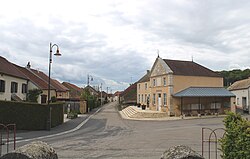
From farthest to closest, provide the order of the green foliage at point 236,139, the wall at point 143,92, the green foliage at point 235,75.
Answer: the green foliage at point 235,75 < the wall at point 143,92 < the green foliage at point 236,139

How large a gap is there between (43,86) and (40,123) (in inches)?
858

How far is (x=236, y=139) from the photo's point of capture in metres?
7.02

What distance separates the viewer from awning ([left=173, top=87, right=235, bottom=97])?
116 feet

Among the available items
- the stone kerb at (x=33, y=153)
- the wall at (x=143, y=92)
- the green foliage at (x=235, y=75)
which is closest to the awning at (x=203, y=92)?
the wall at (x=143, y=92)

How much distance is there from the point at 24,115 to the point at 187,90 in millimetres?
22893

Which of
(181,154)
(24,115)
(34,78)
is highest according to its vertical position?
(34,78)

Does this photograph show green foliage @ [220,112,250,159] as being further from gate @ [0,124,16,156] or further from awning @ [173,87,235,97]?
awning @ [173,87,235,97]

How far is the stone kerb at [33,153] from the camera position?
20.6 feet

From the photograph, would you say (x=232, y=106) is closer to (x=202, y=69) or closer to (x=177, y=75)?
(x=202, y=69)

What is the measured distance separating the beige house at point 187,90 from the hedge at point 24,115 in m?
19.2

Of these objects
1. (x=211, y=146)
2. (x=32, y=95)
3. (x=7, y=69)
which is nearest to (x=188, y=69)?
(x=32, y=95)

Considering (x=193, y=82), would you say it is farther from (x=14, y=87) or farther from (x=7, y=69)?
(x=7, y=69)

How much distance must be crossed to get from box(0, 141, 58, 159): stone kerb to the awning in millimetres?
29450

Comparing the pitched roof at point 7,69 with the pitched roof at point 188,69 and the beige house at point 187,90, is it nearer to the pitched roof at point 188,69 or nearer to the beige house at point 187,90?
the beige house at point 187,90
